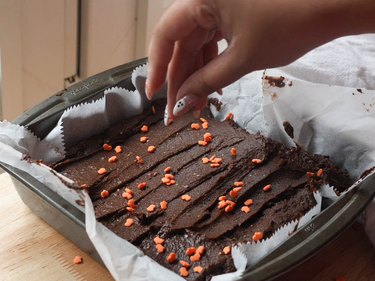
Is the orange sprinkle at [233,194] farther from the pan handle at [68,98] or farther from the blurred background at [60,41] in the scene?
the blurred background at [60,41]

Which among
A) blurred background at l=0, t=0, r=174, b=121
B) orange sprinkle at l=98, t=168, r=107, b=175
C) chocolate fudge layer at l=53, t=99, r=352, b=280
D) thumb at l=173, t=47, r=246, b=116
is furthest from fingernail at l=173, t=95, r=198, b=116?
blurred background at l=0, t=0, r=174, b=121

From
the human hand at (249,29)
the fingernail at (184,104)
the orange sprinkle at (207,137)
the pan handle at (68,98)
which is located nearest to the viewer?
the human hand at (249,29)

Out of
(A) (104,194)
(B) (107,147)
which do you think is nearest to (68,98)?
(B) (107,147)

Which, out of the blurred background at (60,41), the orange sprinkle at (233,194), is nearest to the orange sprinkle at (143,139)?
the orange sprinkle at (233,194)

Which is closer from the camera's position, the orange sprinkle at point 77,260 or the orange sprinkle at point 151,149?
the orange sprinkle at point 77,260

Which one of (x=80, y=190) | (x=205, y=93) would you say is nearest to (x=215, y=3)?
(x=205, y=93)

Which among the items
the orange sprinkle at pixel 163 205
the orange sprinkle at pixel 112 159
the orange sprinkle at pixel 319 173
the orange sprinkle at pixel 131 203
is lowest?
the orange sprinkle at pixel 131 203
